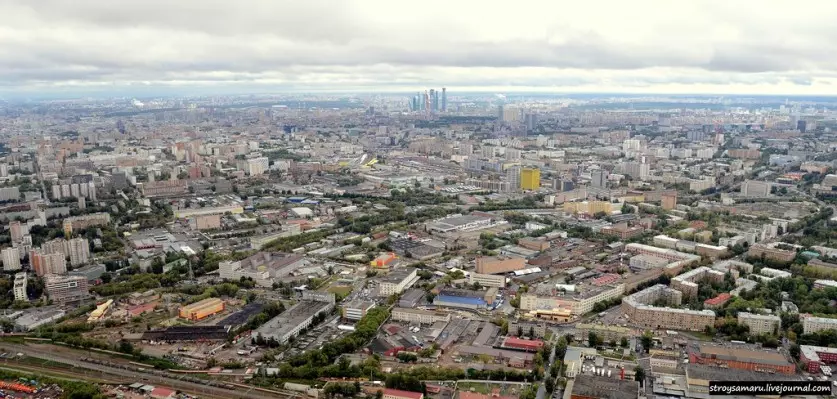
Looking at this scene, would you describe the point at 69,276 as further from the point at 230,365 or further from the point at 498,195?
the point at 498,195

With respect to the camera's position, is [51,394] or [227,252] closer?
[51,394]

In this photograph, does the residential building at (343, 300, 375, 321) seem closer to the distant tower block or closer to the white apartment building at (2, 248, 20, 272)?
the white apartment building at (2, 248, 20, 272)

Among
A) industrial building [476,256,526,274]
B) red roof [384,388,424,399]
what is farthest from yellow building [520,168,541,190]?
red roof [384,388,424,399]

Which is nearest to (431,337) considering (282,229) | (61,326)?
(61,326)

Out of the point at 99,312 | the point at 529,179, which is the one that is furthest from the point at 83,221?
the point at 529,179

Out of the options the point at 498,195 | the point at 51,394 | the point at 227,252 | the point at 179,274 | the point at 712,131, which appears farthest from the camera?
the point at 712,131

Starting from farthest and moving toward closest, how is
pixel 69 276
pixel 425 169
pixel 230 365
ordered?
pixel 425 169 < pixel 69 276 < pixel 230 365

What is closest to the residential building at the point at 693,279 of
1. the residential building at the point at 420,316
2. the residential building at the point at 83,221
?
the residential building at the point at 420,316
